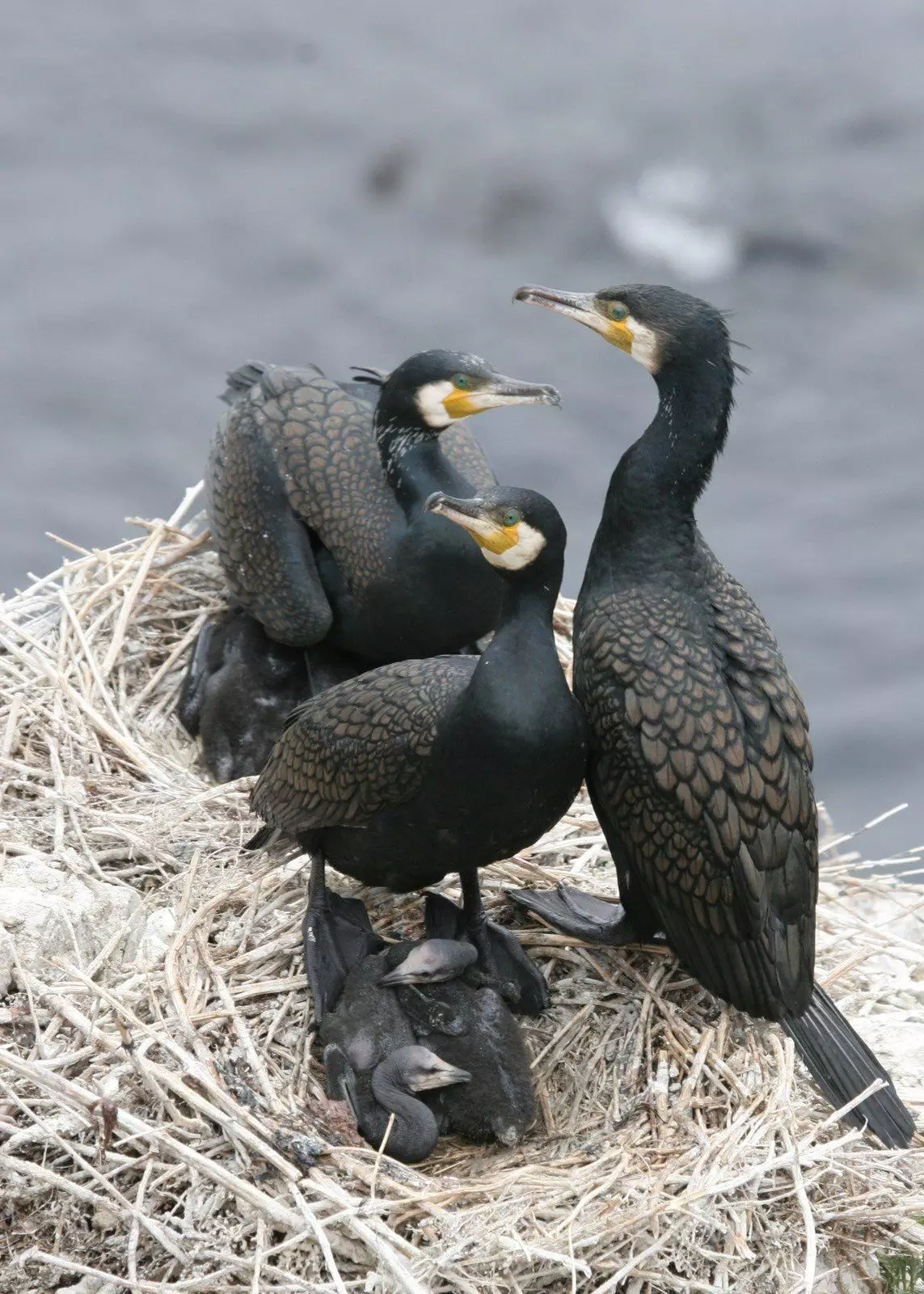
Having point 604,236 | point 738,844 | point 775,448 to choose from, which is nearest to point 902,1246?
point 738,844

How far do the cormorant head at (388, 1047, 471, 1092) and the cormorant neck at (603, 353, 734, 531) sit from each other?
107 centimetres

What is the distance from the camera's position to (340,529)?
405cm

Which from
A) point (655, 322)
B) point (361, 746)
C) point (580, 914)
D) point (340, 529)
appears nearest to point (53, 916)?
point (361, 746)

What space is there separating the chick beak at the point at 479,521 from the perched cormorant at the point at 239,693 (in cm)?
127

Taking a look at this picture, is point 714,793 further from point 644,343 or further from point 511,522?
point 644,343

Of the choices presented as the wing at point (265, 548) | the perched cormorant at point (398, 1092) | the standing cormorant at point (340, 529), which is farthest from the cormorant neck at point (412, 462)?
the perched cormorant at point (398, 1092)

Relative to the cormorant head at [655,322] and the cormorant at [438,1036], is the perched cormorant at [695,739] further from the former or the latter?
the cormorant at [438,1036]

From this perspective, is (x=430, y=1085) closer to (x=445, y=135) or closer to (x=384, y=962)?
(x=384, y=962)

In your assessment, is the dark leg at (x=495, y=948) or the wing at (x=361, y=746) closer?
the wing at (x=361, y=746)

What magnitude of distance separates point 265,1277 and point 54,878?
1.06 meters

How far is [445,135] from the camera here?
434 centimetres

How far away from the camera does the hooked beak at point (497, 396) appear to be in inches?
138

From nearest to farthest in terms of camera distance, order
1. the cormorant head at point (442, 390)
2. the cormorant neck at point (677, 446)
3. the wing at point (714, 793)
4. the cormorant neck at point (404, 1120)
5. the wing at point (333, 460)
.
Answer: the cormorant neck at point (404, 1120), the wing at point (714, 793), the cormorant neck at point (677, 446), the cormorant head at point (442, 390), the wing at point (333, 460)

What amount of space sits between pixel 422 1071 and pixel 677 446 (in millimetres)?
1250
